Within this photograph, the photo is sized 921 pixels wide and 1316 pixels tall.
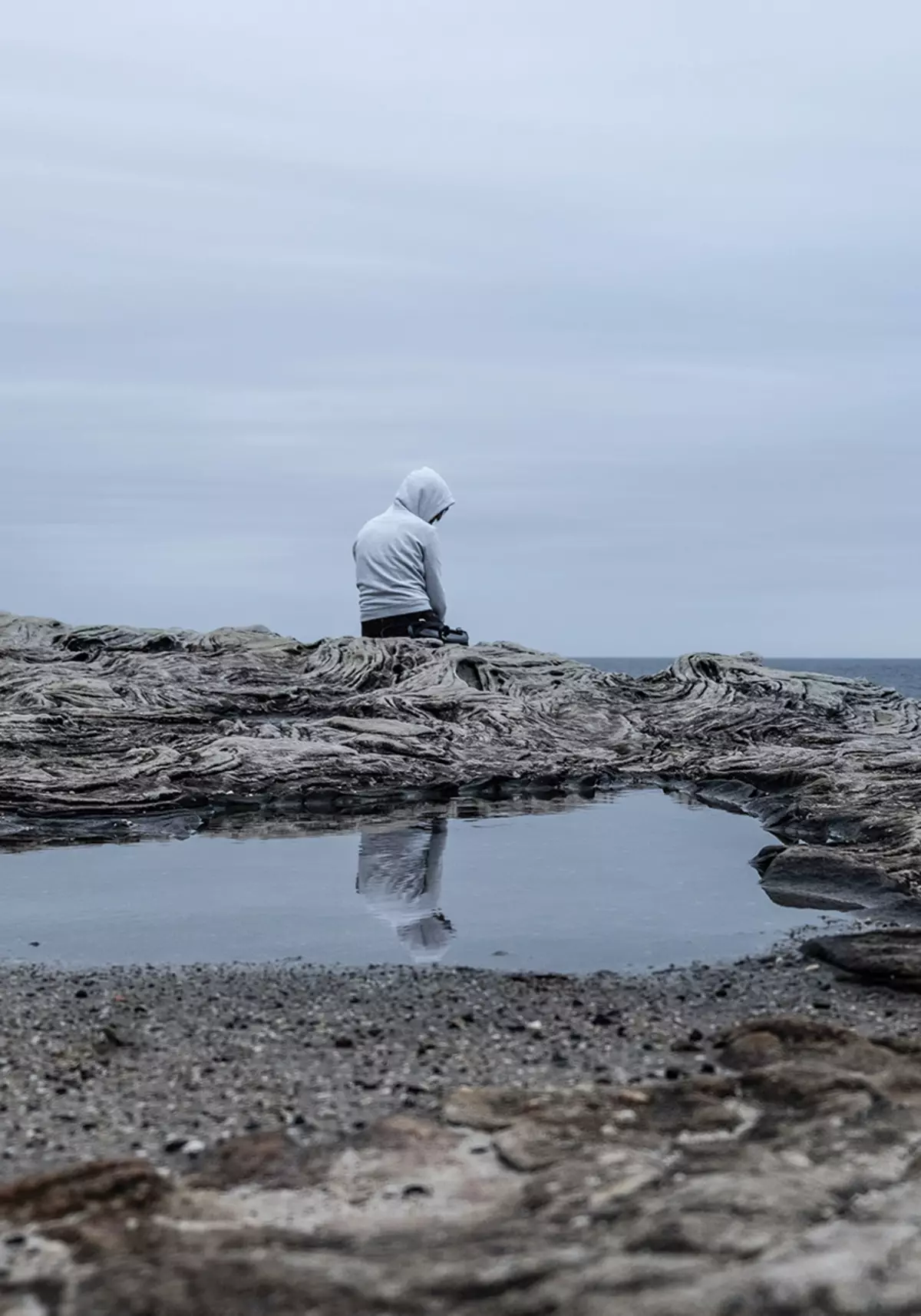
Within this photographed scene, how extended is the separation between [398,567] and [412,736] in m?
3.24

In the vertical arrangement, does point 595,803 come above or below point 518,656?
below

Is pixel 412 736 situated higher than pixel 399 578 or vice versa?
pixel 399 578

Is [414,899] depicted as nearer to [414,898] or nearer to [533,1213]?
[414,898]

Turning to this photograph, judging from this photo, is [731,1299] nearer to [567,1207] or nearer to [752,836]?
[567,1207]

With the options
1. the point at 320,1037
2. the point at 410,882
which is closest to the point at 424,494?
the point at 410,882

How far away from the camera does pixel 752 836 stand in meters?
6.21

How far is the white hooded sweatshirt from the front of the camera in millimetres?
10422

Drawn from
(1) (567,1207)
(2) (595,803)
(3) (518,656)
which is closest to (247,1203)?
(1) (567,1207)

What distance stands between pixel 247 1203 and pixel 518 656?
810 cm

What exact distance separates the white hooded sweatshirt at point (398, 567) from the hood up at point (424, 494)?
21cm

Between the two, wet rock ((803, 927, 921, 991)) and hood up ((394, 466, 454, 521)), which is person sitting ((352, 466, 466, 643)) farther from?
wet rock ((803, 927, 921, 991))

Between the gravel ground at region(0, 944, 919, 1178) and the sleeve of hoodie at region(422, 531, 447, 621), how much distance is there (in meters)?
6.91

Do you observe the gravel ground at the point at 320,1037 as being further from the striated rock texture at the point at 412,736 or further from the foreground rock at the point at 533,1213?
the striated rock texture at the point at 412,736

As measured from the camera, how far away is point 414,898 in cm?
475
